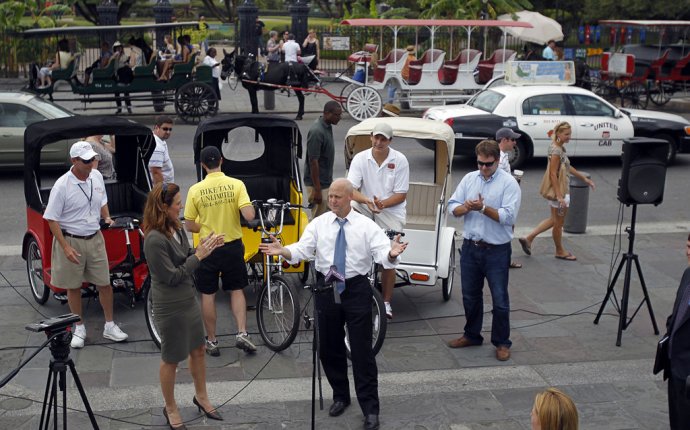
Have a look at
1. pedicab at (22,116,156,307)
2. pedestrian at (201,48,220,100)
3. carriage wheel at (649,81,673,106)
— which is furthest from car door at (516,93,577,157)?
carriage wheel at (649,81,673,106)

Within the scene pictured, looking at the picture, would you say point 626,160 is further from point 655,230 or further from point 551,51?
point 551,51

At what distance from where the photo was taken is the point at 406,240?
9414 millimetres

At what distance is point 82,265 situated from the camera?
844cm

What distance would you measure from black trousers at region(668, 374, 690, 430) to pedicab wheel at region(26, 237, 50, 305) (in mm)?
6097

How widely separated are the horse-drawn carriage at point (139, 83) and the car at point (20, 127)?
4.16 meters

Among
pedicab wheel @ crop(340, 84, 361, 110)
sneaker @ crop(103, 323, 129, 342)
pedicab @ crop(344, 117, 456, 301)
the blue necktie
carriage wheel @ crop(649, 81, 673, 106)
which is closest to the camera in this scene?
the blue necktie

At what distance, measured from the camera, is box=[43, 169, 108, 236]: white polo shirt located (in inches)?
327

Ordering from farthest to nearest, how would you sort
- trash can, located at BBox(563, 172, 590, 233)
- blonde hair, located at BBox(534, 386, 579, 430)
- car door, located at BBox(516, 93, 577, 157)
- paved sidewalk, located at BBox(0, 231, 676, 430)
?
car door, located at BBox(516, 93, 577, 157), trash can, located at BBox(563, 172, 590, 233), paved sidewalk, located at BBox(0, 231, 676, 430), blonde hair, located at BBox(534, 386, 579, 430)

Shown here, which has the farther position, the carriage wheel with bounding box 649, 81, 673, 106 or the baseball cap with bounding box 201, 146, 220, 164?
the carriage wheel with bounding box 649, 81, 673, 106

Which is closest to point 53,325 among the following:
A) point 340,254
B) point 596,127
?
point 340,254

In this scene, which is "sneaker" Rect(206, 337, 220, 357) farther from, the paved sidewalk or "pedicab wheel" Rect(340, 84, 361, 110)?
"pedicab wheel" Rect(340, 84, 361, 110)

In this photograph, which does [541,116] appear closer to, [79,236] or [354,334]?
[79,236]

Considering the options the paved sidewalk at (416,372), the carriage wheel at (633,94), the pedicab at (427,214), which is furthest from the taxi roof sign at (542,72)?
the paved sidewalk at (416,372)

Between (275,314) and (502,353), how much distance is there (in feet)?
6.73
